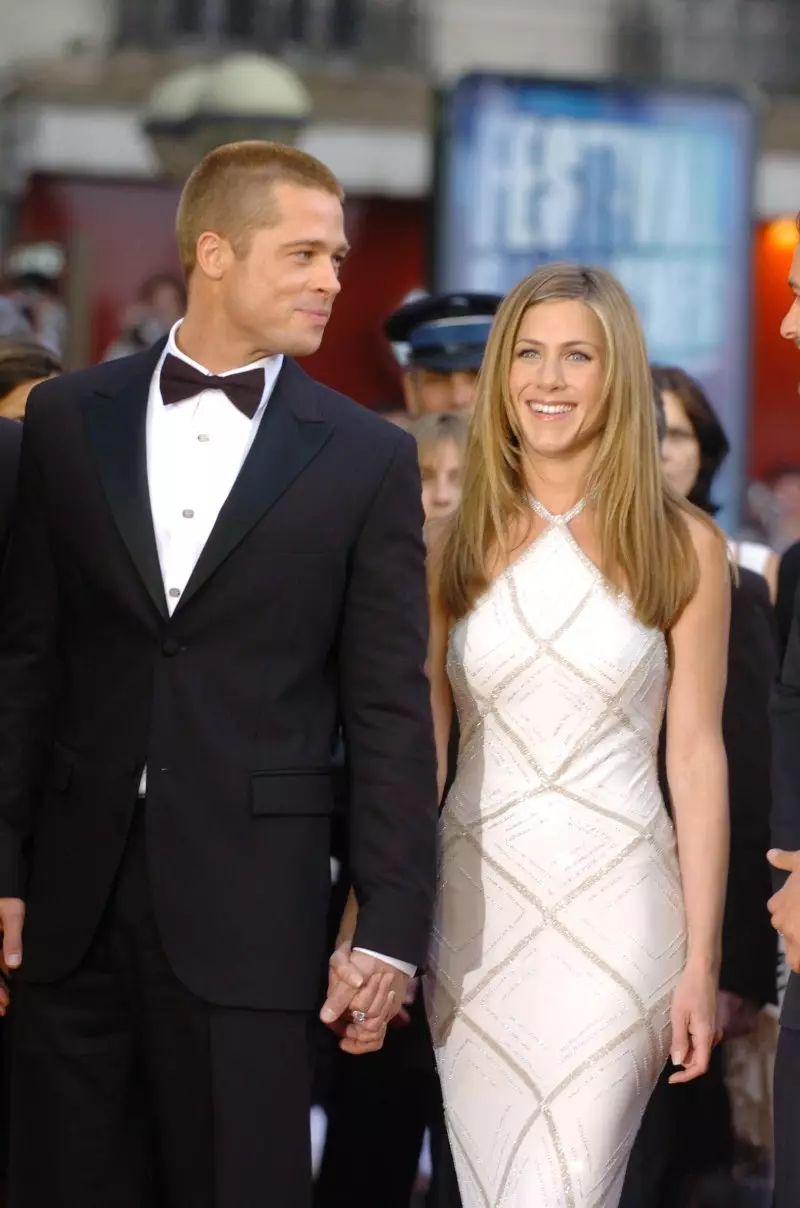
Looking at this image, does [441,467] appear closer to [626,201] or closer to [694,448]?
[694,448]

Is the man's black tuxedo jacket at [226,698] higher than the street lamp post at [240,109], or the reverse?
the street lamp post at [240,109]

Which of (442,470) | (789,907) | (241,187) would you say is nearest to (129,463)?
(241,187)

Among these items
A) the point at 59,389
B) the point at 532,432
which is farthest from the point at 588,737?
the point at 59,389

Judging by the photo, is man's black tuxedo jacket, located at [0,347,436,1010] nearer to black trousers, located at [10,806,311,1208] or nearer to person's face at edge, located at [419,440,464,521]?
black trousers, located at [10,806,311,1208]

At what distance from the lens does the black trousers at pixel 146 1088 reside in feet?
10.1

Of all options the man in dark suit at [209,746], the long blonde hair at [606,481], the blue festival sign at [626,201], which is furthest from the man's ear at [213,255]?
the blue festival sign at [626,201]

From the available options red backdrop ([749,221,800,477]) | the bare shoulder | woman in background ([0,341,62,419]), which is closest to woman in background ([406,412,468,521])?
woman in background ([0,341,62,419])

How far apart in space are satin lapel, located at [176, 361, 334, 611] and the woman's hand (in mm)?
1061

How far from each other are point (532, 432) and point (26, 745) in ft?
3.41

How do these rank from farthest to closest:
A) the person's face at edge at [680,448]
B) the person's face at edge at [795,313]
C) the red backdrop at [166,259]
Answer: the red backdrop at [166,259], the person's face at edge at [680,448], the person's face at edge at [795,313]

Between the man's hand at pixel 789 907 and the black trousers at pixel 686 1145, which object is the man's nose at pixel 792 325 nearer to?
the man's hand at pixel 789 907

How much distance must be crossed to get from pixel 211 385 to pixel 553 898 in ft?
3.41

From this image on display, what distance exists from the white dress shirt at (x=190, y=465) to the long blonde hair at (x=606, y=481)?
56cm

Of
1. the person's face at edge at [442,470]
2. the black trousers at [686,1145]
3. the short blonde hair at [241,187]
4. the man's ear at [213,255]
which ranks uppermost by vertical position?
the short blonde hair at [241,187]
